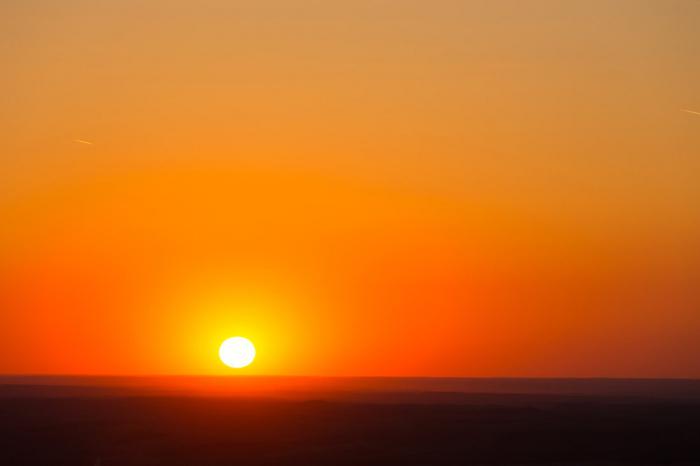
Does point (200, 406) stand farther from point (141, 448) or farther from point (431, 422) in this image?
point (141, 448)

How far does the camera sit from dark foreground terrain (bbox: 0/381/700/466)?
4631 cm

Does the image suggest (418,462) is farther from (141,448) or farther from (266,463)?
(141,448)

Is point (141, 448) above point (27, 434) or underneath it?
underneath

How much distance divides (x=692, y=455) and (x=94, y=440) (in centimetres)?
2751

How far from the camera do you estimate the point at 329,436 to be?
54.8 metres

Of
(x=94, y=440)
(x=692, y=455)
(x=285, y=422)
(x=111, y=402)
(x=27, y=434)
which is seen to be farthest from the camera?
(x=111, y=402)

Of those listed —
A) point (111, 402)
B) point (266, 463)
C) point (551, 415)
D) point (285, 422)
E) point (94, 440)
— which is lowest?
point (266, 463)

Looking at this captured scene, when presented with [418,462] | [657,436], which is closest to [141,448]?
[418,462]

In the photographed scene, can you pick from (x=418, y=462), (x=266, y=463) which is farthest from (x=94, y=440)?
(x=418, y=462)

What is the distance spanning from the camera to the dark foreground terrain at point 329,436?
4631 centimetres

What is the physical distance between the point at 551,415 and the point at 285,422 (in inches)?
826

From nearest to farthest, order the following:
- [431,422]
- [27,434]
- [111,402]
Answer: [27,434]
[431,422]
[111,402]

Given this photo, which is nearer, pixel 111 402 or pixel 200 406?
pixel 200 406

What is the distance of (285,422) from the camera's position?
199ft
